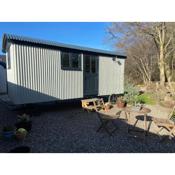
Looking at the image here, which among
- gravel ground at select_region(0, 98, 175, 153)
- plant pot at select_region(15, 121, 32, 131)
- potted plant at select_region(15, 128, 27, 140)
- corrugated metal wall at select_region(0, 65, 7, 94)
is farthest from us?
corrugated metal wall at select_region(0, 65, 7, 94)

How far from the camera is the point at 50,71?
328 inches

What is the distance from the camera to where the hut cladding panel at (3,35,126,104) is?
7.40 meters

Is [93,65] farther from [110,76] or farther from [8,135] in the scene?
[8,135]

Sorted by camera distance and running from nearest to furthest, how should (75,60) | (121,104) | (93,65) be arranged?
1. (75,60)
2. (121,104)
3. (93,65)

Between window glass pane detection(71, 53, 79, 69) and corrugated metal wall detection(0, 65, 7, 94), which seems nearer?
window glass pane detection(71, 53, 79, 69)

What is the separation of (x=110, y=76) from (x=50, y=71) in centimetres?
451

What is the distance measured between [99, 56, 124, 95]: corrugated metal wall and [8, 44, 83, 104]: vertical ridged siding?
2.17 metres

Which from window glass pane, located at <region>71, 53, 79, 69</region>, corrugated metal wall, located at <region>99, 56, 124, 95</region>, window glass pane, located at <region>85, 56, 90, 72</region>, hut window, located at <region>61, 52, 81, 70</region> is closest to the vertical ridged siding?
hut window, located at <region>61, 52, 81, 70</region>

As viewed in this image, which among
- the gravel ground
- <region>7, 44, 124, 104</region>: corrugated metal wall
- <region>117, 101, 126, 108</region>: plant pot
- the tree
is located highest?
the tree

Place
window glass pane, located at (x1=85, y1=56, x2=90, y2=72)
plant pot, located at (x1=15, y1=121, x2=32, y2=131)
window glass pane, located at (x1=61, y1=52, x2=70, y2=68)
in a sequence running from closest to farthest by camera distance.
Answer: plant pot, located at (x1=15, y1=121, x2=32, y2=131) → window glass pane, located at (x1=61, y1=52, x2=70, y2=68) → window glass pane, located at (x1=85, y1=56, x2=90, y2=72)

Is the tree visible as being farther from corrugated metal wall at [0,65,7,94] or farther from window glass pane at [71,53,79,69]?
corrugated metal wall at [0,65,7,94]

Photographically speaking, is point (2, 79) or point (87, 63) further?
point (2, 79)

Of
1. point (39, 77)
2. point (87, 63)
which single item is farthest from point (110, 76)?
point (39, 77)
